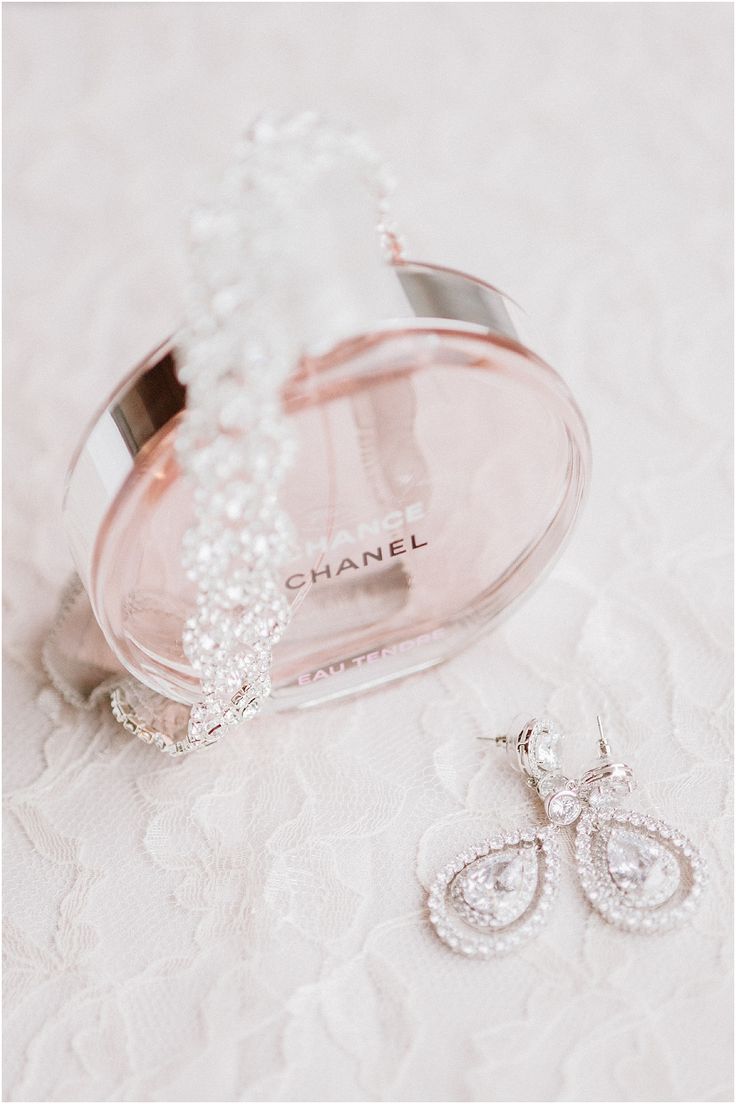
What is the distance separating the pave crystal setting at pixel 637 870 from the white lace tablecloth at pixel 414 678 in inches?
0.5

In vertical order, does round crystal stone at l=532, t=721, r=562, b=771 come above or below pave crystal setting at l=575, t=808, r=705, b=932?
above

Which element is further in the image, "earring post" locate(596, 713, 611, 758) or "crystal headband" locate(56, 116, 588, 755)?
"earring post" locate(596, 713, 611, 758)

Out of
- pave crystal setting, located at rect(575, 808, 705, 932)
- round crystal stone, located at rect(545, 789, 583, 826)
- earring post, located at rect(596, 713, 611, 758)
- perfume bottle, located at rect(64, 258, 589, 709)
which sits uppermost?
perfume bottle, located at rect(64, 258, 589, 709)

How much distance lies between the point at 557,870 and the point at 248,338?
37cm

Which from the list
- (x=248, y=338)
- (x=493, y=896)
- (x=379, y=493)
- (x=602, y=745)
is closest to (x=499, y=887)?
(x=493, y=896)

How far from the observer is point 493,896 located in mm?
635

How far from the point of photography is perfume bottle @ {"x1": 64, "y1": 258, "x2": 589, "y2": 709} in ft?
1.86

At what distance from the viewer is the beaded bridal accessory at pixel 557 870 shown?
2.06 feet

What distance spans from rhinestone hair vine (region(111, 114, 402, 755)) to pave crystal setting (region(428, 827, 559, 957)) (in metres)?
0.22

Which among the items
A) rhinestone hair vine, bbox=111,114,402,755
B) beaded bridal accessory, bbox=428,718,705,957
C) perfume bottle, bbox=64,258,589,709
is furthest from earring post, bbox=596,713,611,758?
rhinestone hair vine, bbox=111,114,402,755

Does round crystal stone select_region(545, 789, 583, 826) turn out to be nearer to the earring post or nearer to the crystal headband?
the earring post

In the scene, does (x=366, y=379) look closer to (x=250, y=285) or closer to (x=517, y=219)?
(x=250, y=285)

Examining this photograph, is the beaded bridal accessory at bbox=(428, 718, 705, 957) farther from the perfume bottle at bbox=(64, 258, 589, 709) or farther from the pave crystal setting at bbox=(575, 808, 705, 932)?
the perfume bottle at bbox=(64, 258, 589, 709)

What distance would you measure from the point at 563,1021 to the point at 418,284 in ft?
1.36
